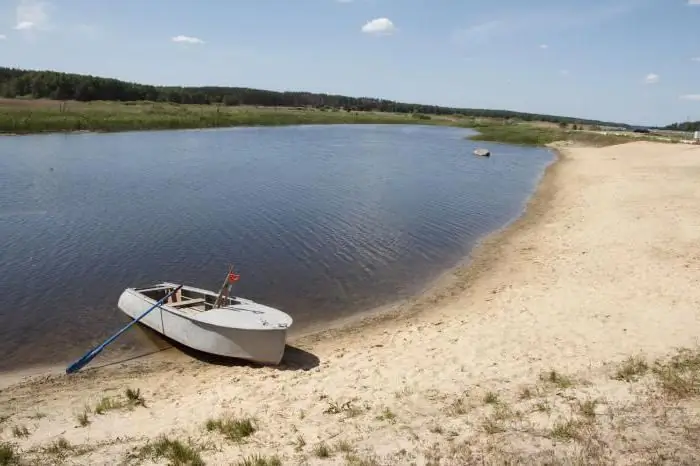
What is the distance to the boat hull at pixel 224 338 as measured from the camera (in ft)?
44.0

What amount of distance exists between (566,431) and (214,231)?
70.0ft

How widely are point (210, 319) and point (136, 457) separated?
5.61 metres

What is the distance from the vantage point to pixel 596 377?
35.9 feet

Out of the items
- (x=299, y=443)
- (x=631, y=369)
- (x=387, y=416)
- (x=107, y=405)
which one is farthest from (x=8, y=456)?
(x=631, y=369)

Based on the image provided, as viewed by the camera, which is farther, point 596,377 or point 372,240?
point 372,240

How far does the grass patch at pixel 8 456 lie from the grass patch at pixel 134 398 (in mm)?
2529

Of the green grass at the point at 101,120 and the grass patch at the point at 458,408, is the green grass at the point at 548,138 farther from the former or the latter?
the grass patch at the point at 458,408

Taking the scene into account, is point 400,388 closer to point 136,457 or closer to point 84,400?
point 136,457

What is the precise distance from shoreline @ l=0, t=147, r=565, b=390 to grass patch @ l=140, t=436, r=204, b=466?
19.3 feet

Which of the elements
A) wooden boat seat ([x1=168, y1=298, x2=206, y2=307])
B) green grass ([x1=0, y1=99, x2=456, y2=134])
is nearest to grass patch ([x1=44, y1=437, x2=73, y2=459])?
wooden boat seat ([x1=168, y1=298, x2=206, y2=307])

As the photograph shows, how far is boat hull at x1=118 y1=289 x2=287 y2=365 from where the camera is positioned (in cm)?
1342

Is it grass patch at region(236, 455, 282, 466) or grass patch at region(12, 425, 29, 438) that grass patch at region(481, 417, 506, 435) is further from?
grass patch at region(12, 425, 29, 438)

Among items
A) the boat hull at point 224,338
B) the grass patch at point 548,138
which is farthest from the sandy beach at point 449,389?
the grass patch at point 548,138

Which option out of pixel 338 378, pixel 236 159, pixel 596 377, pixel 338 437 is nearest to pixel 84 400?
pixel 338 378
